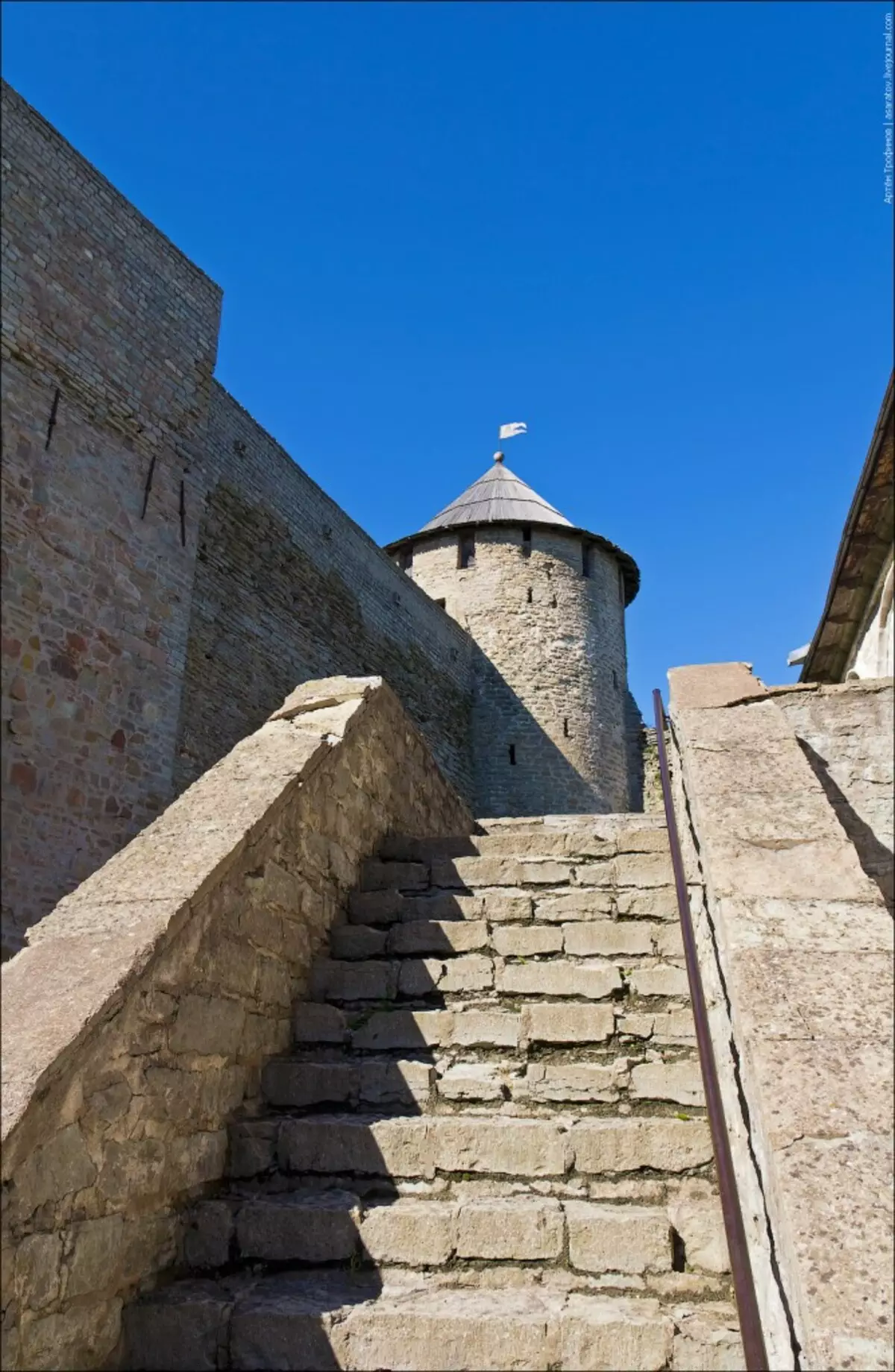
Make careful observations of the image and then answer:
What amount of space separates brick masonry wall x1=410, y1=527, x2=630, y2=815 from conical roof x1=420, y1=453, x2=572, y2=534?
10.4 inches

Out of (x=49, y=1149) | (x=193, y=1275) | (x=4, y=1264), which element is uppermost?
(x=49, y=1149)

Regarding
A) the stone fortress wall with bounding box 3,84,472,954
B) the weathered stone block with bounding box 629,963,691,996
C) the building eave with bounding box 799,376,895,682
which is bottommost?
the weathered stone block with bounding box 629,963,691,996

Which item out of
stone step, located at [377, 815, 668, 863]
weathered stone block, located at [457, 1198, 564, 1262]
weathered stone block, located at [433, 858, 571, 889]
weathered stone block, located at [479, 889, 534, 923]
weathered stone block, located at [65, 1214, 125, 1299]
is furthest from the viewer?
stone step, located at [377, 815, 668, 863]

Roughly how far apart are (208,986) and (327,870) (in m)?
1.06

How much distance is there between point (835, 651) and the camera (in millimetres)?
5672

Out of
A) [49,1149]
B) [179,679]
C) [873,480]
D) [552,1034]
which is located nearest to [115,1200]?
[49,1149]

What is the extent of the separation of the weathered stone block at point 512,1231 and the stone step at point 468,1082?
1.44 feet

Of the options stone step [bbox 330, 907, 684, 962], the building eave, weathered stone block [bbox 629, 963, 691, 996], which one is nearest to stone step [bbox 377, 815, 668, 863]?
stone step [bbox 330, 907, 684, 962]

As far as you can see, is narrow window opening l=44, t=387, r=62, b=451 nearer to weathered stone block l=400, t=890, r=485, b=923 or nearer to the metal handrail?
weathered stone block l=400, t=890, r=485, b=923

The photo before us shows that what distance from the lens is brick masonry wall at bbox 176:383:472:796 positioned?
34.2ft

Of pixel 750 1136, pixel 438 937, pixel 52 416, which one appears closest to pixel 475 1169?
pixel 750 1136

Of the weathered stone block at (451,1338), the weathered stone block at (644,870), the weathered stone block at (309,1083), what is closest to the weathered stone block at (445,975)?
the weathered stone block at (309,1083)

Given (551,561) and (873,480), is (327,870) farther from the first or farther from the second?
(551,561)

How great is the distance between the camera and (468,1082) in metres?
3.07
